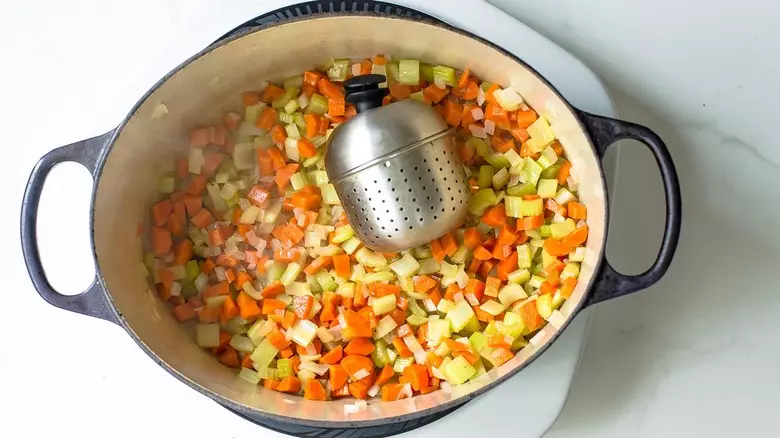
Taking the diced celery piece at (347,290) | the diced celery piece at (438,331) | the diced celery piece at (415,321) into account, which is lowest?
the diced celery piece at (438,331)

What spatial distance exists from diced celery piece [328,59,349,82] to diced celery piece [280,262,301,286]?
0.26 m

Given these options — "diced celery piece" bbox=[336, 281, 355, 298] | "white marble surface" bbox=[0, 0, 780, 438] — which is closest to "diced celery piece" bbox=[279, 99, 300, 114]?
"white marble surface" bbox=[0, 0, 780, 438]

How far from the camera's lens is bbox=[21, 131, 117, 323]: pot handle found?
0.74 m

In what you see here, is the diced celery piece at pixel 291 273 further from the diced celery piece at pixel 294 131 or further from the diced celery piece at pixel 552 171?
the diced celery piece at pixel 552 171

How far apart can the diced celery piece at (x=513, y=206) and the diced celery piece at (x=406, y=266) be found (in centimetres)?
14

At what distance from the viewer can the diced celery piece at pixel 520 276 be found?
89cm

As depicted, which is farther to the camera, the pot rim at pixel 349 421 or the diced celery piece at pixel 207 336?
the diced celery piece at pixel 207 336

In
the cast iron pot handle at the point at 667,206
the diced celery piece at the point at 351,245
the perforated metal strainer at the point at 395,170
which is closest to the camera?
the cast iron pot handle at the point at 667,206

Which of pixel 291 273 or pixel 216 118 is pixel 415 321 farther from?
pixel 216 118

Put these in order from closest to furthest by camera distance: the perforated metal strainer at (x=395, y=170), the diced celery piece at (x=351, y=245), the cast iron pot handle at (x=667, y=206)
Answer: the cast iron pot handle at (x=667, y=206)
the perforated metal strainer at (x=395, y=170)
the diced celery piece at (x=351, y=245)

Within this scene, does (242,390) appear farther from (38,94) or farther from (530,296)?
(38,94)

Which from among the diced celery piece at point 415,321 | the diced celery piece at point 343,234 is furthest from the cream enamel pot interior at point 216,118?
the diced celery piece at point 343,234

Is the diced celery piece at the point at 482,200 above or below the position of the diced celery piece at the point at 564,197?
above

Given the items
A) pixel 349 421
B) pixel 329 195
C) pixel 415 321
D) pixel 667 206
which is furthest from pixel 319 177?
pixel 667 206
